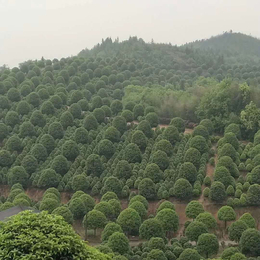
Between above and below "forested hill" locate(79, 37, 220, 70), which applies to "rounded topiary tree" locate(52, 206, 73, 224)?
below

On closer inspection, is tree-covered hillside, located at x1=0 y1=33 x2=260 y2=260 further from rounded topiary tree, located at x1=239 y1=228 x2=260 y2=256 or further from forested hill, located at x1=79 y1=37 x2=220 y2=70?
forested hill, located at x1=79 y1=37 x2=220 y2=70

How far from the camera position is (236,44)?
453 feet

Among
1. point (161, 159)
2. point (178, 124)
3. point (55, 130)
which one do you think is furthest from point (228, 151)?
point (55, 130)

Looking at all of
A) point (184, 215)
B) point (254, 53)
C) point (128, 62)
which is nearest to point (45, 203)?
point (184, 215)

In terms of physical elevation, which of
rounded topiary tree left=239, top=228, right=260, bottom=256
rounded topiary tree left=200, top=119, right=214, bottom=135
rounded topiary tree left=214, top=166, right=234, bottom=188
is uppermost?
rounded topiary tree left=200, top=119, right=214, bottom=135

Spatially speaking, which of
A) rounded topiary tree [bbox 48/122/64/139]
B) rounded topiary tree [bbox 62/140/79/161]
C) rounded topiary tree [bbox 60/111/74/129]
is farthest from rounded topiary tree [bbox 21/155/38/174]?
rounded topiary tree [bbox 60/111/74/129]

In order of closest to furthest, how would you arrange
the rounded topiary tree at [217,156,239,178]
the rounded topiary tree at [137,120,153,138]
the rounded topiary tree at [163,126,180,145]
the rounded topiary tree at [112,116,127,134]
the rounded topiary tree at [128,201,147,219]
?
the rounded topiary tree at [128,201,147,219], the rounded topiary tree at [217,156,239,178], the rounded topiary tree at [163,126,180,145], the rounded topiary tree at [137,120,153,138], the rounded topiary tree at [112,116,127,134]

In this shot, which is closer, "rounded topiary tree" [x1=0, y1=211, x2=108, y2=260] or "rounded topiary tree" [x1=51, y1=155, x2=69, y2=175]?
"rounded topiary tree" [x1=0, y1=211, x2=108, y2=260]

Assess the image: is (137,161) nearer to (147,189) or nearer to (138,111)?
(147,189)

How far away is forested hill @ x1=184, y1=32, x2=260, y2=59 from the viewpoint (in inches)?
5202

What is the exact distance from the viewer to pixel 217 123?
44.5 m

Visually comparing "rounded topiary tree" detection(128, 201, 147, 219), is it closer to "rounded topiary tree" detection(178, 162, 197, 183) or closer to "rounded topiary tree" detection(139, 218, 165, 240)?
"rounded topiary tree" detection(139, 218, 165, 240)

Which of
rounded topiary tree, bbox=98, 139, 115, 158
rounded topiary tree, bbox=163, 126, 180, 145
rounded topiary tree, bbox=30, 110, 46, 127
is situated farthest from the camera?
rounded topiary tree, bbox=30, 110, 46, 127

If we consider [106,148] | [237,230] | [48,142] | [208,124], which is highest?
[48,142]
